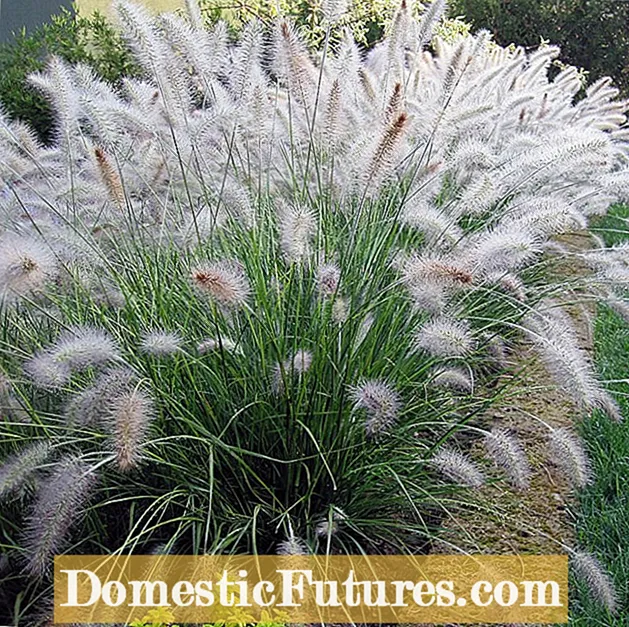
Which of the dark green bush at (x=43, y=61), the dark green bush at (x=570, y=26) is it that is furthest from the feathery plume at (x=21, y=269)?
the dark green bush at (x=570, y=26)

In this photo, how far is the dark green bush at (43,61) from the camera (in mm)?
5594

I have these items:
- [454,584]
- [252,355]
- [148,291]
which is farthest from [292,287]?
[454,584]

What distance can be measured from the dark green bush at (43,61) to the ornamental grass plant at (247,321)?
3324 millimetres

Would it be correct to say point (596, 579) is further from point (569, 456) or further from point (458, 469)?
point (458, 469)

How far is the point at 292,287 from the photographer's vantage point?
2.10m

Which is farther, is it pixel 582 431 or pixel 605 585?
pixel 582 431

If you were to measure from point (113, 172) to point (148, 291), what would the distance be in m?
0.34

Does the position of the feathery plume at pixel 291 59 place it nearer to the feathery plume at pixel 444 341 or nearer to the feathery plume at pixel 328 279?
the feathery plume at pixel 328 279

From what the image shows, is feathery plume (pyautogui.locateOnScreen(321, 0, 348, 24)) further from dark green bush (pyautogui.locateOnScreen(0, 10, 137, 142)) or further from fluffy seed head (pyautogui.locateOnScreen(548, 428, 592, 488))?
dark green bush (pyautogui.locateOnScreen(0, 10, 137, 142))

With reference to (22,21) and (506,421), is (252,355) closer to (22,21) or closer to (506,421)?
(506,421)

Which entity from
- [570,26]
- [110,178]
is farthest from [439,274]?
[570,26]

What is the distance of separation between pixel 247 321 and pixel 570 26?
11.1 meters

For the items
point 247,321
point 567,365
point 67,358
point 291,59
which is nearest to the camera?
point 67,358

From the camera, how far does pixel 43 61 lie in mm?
5680
